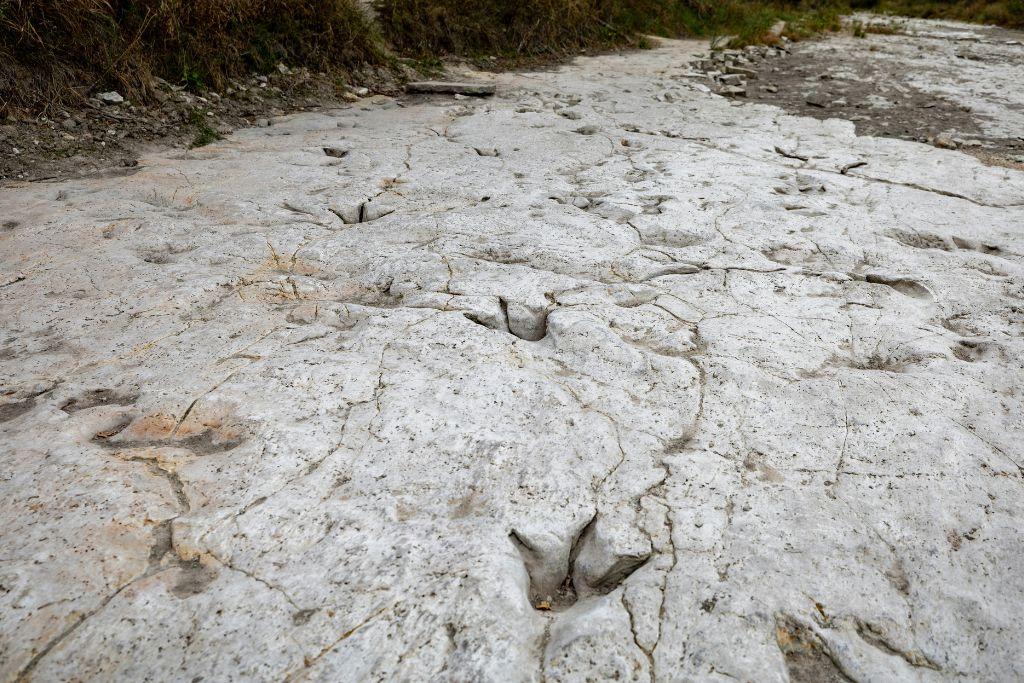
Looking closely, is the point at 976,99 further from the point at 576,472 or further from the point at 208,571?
the point at 208,571

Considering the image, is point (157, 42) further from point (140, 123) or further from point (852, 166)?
point (852, 166)

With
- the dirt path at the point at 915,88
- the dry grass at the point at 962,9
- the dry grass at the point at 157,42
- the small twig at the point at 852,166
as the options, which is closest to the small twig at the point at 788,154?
the small twig at the point at 852,166

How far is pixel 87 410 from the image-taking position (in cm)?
153

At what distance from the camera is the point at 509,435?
4.89 ft

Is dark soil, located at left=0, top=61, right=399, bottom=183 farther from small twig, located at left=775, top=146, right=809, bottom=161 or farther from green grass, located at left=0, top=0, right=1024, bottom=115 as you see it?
small twig, located at left=775, top=146, right=809, bottom=161

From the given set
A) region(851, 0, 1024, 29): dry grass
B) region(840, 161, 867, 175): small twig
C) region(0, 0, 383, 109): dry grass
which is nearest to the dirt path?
region(840, 161, 867, 175): small twig

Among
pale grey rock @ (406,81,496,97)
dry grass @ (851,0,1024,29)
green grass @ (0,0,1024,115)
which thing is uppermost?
green grass @ (0,0,1024,115)

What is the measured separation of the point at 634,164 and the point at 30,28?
336 centimetres

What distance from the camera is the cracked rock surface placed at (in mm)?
1060

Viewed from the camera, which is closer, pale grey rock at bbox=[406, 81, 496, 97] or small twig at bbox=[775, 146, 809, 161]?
small twig at bbox=[775, 146, 809, 161]

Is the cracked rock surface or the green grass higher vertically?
the green grass

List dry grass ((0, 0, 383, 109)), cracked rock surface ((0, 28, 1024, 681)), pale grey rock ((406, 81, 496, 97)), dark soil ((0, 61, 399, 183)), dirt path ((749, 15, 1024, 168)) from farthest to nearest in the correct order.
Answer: pale grey rock ((406, 81, 496, 97)) < dirt path ((749, 15, 1024, 168)) < dry grass ((0, 0, 383, 109)) < dark soil ((0, 61, 399, 183)) < cracked rock surface ((0, 28, 1024, 681))

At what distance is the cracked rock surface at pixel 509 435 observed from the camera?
1060 mm

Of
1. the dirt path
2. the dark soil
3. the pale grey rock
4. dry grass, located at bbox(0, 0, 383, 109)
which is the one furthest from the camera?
the pale grey rock
